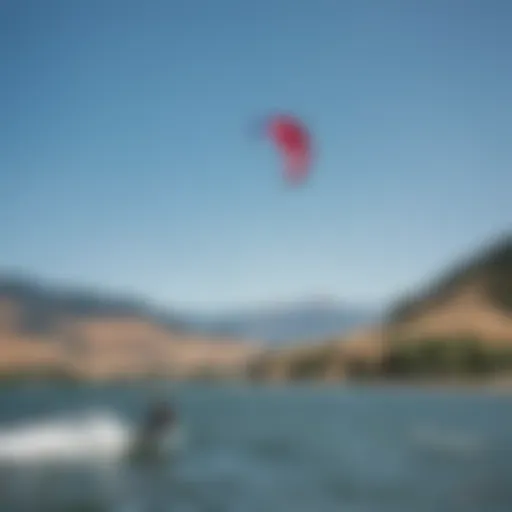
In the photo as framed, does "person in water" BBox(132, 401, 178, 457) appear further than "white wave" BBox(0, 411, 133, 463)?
No

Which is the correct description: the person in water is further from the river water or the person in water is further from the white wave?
the river water

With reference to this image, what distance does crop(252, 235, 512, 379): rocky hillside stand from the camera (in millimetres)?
39375

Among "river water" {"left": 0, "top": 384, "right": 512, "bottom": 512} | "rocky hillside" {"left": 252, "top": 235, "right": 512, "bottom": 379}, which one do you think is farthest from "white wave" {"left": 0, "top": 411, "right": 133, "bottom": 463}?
"rocky hillside" {"left": 252, "top": 235, "right": 512, "bottom": 379}

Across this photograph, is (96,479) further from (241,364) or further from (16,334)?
(241,364)

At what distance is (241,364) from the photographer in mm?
55750

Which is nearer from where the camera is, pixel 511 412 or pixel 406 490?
pixel 406 490

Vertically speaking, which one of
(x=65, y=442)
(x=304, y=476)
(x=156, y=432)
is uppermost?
(x=156, y=432)

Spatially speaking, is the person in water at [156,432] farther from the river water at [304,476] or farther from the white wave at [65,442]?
the river water at [304,476]

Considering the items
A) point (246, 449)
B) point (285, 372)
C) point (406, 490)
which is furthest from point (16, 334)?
point (285, 372)

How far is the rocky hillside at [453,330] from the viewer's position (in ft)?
129

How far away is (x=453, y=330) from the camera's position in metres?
41.7

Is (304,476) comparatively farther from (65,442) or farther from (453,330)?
(453,330)

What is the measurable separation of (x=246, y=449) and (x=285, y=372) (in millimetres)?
35048

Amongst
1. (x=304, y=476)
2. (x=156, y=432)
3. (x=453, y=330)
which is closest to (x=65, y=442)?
(x=156, y=432)
